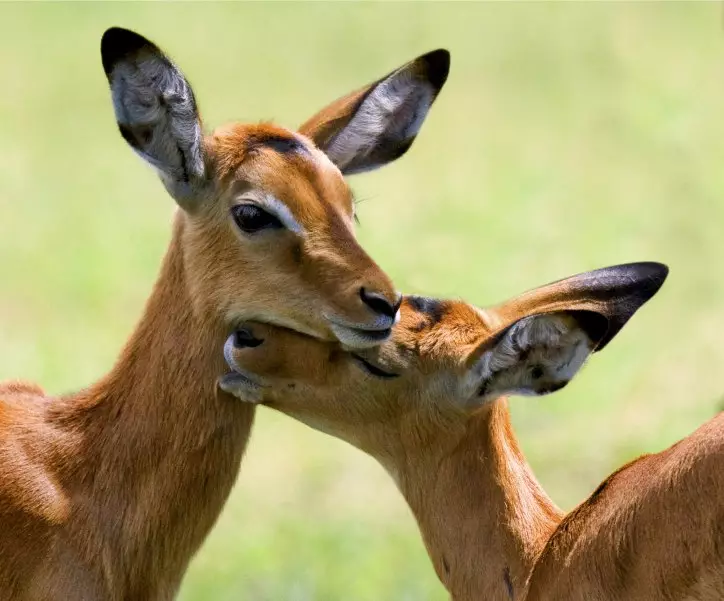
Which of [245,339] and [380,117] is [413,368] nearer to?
[245,339]

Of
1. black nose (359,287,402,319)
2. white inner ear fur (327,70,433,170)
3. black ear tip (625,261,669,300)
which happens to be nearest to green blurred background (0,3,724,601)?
white inner ear fur (327,70,433,170)

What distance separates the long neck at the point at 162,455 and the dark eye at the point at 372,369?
517 millimetres

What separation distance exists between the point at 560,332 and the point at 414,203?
1291 cm

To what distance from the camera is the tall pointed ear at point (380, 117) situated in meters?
7.89

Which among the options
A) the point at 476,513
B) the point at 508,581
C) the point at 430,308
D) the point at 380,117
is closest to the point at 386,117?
the point at 380,117

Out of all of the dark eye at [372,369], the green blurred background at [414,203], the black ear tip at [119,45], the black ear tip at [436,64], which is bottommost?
the dark eye at [372,369]

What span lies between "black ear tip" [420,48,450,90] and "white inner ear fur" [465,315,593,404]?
Result: 1.70 meters

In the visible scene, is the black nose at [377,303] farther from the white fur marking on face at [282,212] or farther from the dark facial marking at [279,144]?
the dark facial marking at [279,144]

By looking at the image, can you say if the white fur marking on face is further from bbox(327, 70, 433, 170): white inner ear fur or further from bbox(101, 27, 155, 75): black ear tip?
bbox(327, 70, 433, 170): white inner ear fur

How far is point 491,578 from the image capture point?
7078 millimetres

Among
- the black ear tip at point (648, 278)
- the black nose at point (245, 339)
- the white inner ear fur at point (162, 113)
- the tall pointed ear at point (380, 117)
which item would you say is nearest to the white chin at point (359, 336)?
the black nose at point (245, 339)

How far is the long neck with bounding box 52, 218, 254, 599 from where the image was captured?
703cm

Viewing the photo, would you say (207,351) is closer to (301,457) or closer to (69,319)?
(301,457)

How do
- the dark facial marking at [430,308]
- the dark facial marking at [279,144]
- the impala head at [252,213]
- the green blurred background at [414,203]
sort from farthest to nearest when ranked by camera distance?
the green blurred background at [414,203] < the dark facial marking at [430,308] < the dark facial marking at [279,144] < the impala head at [252,213]
